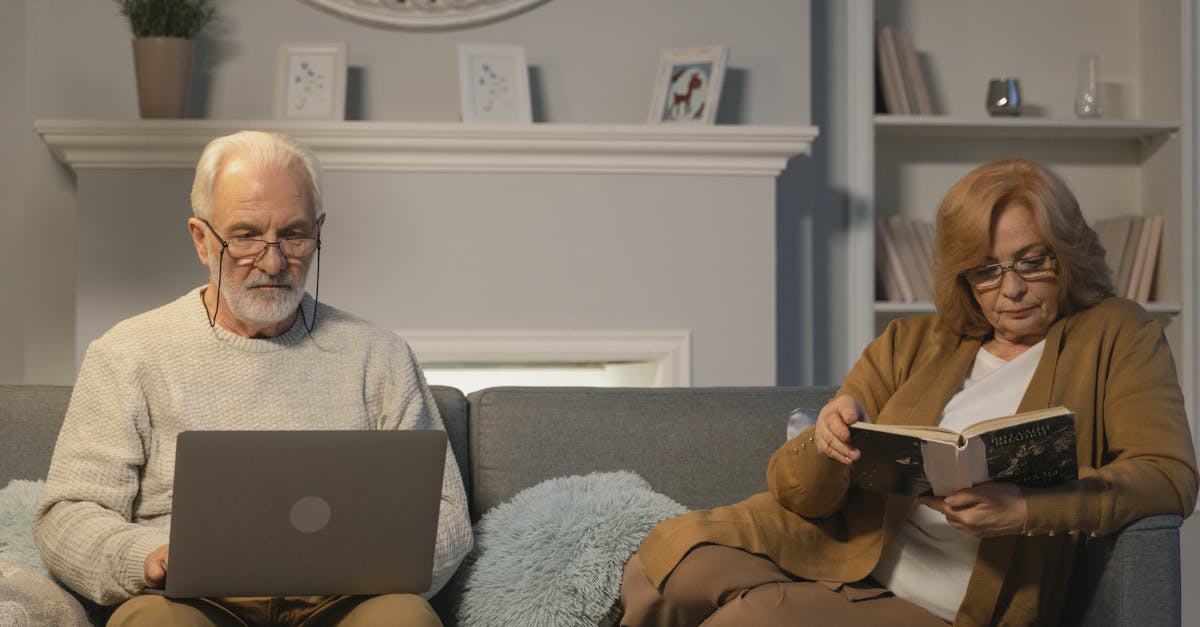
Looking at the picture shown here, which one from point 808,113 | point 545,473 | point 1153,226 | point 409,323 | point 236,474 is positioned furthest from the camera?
point 1153,226

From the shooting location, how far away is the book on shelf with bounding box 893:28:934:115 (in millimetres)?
3631

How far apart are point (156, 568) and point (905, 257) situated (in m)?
2.49

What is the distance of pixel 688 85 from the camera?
3.24 metres

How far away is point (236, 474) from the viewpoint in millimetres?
1500

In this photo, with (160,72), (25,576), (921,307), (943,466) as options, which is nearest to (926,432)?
(943,466)

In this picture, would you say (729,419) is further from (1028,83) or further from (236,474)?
(1028,83)

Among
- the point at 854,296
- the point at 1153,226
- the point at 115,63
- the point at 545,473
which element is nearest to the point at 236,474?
the point at 545,473

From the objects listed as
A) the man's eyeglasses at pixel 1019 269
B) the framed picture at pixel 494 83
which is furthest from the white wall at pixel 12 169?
the man's eyeglasses at pixel 1019 269

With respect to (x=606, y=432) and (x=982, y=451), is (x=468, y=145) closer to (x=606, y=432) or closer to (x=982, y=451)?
(x=606, y=432)

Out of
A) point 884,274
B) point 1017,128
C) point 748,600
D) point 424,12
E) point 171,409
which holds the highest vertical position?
point 424,12

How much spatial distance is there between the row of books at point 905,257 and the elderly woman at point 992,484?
164cm

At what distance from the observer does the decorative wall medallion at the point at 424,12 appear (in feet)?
10.8

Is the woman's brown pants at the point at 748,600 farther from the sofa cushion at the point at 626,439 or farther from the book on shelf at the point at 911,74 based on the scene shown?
the book on shelf at the point at 911,74

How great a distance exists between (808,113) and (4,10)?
6.89 feet
